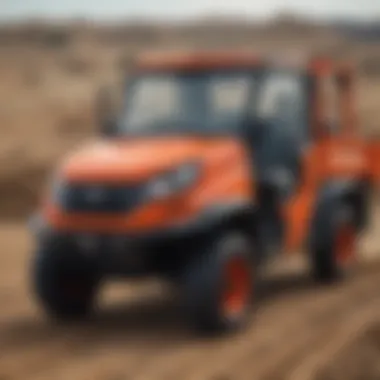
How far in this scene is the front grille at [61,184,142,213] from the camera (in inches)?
428

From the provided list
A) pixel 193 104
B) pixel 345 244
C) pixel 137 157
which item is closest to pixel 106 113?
pixel 193 104

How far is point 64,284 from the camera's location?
11680mm

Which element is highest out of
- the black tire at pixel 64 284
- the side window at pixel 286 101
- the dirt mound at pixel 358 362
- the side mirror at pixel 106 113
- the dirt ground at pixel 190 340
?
the side mirror at pixel 106 113

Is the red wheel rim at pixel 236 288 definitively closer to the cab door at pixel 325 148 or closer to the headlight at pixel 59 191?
the cab door at pixel 325 148

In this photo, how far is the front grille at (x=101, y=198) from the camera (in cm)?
1087

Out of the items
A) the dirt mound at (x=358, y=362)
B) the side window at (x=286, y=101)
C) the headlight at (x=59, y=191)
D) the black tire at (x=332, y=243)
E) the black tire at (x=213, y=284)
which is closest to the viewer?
the dirt mound at (x=358, y=362)

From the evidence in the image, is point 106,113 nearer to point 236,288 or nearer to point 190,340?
point 236,288

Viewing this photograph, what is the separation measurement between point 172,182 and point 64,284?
1.47 meters

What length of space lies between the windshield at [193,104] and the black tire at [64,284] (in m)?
1.37

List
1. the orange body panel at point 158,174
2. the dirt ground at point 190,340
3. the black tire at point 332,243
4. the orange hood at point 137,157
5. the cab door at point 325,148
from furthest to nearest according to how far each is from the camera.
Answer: the black tire at point 332,243
the cab door at point 325,148
the orange hood at point 137,157
the orange body panel at point 158,174
the dirt ground at point 190,340

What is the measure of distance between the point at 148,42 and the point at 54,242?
193 ft

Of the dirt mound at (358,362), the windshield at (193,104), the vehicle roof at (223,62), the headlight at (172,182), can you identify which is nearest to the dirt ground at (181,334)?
the dirt mound at (358,362)

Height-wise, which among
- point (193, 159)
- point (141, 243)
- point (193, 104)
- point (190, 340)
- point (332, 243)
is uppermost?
point (193, 104)

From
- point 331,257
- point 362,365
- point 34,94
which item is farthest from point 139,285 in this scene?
point 34,94
